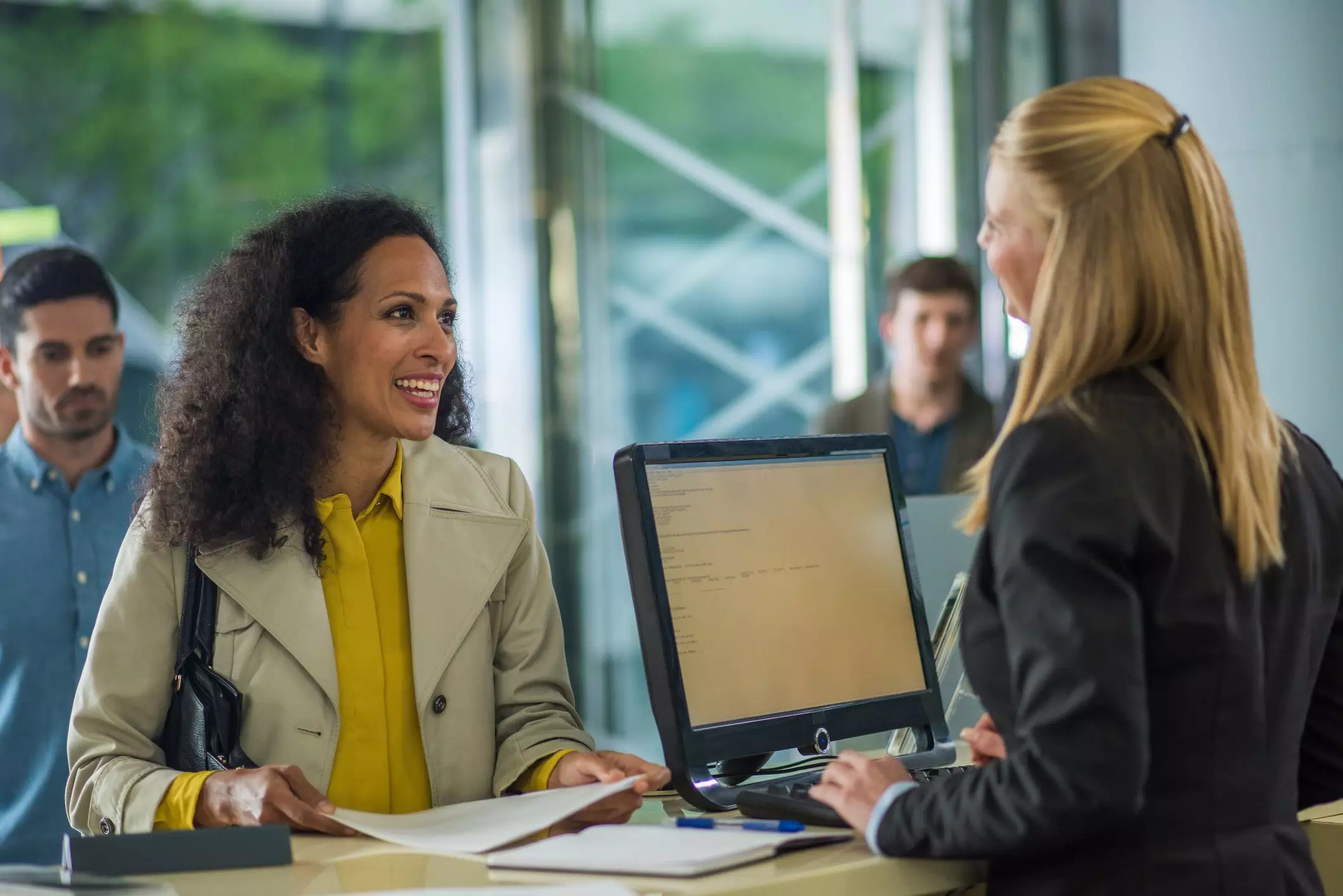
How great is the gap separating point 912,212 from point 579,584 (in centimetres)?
201

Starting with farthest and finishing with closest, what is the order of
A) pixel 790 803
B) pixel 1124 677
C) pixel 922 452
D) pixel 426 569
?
pixel 922 452 < pixel 426 569 < pixel 790 803 < pixel 1124 677

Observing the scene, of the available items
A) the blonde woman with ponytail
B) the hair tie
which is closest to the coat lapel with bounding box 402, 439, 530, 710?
the blonde woman with ponytail

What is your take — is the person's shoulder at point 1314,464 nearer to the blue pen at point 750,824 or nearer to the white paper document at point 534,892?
the blue pen at point 750,824

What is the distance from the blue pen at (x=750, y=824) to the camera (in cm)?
168

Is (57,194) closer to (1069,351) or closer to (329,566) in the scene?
(329,566)

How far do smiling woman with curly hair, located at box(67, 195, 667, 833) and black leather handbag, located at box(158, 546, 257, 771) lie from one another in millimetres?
18

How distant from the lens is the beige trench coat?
195cm

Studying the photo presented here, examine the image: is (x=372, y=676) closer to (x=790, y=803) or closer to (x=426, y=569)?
(x=426, y=569)

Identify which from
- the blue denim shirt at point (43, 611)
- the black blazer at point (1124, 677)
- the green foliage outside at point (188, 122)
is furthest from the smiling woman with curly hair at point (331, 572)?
the green foliage outside at point (188, 122)

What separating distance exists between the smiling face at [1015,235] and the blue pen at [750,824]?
2.04 ft

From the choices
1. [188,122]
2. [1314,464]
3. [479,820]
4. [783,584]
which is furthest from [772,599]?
[188,122]

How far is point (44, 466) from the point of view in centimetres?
313

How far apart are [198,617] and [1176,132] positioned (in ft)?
4.43

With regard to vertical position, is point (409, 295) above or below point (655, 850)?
above
